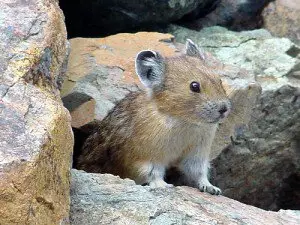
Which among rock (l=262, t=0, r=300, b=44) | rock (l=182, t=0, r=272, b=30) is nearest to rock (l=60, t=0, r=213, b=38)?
rock (l=182, t=0, r=272, b=30)

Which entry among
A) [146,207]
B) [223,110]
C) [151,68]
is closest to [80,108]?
[151,68]

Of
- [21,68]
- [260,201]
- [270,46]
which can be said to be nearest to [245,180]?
[260,201]

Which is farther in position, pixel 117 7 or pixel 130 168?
pixel 117 7

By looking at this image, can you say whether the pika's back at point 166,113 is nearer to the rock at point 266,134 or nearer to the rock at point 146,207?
the rock at point 146,207

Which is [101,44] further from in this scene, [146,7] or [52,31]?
[52,31]

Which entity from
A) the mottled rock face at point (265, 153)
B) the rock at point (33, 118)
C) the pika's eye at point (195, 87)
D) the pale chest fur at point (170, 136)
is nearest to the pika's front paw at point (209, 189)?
the pale chest fur at point (170, 136)
